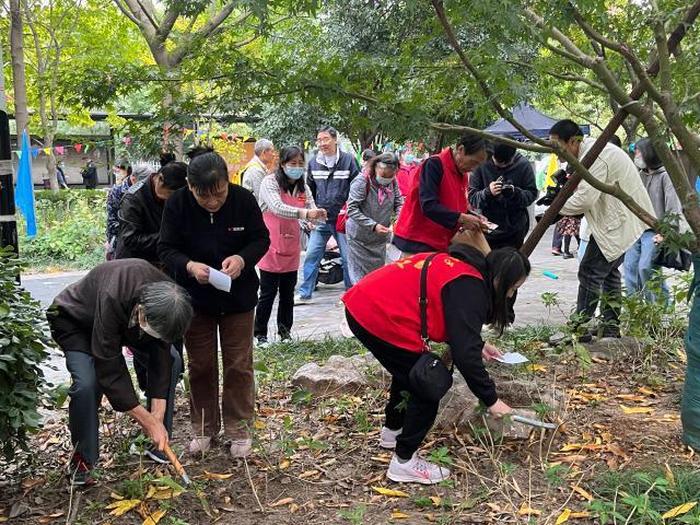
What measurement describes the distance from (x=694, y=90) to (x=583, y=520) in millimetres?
2409

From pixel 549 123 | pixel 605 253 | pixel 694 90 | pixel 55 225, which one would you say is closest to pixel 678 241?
pixel 694 90

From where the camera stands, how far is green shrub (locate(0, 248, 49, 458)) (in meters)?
2.95

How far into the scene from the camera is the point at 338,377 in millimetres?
4504

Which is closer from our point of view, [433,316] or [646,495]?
[646,495]

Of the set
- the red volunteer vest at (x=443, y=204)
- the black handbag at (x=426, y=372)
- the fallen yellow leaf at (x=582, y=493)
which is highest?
the red volunteer vest at (x=443, y=204)

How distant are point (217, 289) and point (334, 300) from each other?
4.95 metres

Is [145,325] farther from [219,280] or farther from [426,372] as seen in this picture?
[426,372]

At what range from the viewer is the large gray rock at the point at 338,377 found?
14.7ft

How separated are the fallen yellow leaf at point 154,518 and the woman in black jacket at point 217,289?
62cm

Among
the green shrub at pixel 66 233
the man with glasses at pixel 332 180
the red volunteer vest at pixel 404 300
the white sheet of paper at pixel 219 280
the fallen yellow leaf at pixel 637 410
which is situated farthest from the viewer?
the green shrub at pixel 66 233

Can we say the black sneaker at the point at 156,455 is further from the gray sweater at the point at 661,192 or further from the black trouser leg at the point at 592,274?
the gray sweater at the point at 661,192

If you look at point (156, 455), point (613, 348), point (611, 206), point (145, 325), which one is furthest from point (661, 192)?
point (145, 325)

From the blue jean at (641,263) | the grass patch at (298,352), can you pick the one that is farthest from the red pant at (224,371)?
the blue jean at (641,263)

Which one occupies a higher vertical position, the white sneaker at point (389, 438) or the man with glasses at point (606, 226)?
the man with glasses at point (606, 226)
